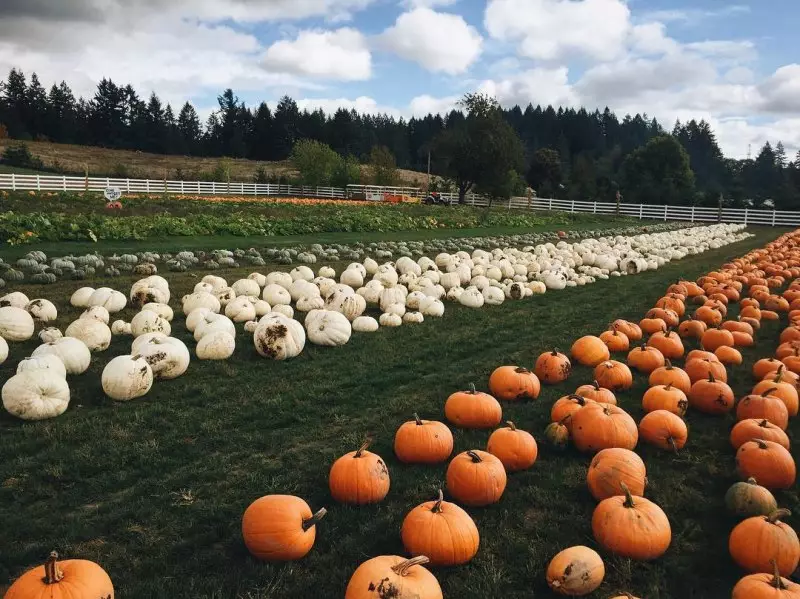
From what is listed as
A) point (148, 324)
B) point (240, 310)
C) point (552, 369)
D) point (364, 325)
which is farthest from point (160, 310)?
point (552, 369)

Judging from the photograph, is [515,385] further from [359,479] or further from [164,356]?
[164,356]

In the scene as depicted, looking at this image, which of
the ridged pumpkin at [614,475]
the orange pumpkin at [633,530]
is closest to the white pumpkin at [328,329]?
the ridged pumpkin at [614,475]

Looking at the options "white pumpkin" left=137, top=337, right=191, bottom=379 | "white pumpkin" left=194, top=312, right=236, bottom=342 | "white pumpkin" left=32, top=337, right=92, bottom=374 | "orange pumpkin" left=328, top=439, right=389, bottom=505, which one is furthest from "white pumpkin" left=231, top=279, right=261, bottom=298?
"orange pumpkin" left=328, top=439, right=389, bottom=505

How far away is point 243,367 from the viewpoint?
616cm

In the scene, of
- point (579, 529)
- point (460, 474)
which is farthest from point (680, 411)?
point (460, 474)

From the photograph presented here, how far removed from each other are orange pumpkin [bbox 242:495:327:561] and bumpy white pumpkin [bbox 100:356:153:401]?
2.58 m

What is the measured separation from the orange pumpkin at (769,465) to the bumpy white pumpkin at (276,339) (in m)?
4.44

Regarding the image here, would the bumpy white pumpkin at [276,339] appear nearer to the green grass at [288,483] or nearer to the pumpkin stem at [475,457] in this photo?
the green grass at [288,483]

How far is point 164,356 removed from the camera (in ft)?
18.3

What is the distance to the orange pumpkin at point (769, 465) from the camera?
12.7 feet

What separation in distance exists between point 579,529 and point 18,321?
20.8 feet

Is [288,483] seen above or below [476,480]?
below

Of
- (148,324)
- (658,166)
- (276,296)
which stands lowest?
(148,324)

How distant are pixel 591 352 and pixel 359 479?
12.9 feet
